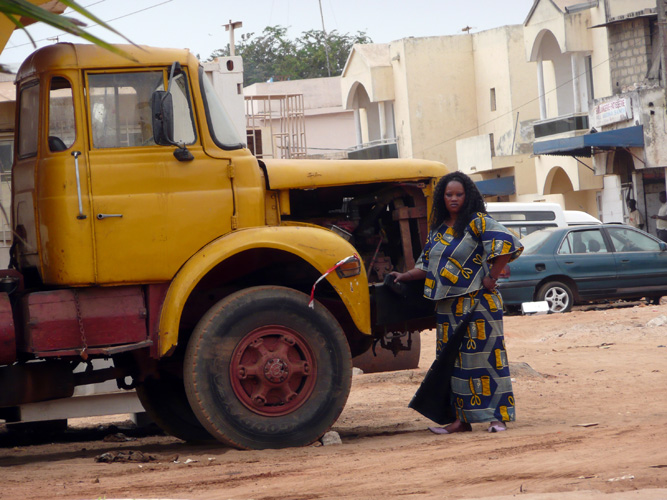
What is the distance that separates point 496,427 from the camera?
6.69m

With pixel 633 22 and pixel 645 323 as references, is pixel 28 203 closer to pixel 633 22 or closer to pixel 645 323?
pixel 645 323

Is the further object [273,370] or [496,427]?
[496,427]

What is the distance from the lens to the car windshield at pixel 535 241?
16.3 meters

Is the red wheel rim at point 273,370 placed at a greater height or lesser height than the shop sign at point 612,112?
lesser

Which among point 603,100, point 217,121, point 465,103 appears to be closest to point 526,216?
point 603,100

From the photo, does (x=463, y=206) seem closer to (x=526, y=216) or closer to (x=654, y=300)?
A: (x=654, y=300)

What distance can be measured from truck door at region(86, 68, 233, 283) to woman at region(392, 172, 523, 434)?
141 cm

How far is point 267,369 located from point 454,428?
1.39 meters

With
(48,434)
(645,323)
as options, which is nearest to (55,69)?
(48,434)

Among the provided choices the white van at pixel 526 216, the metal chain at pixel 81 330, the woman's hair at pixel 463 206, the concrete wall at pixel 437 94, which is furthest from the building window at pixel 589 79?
the metal chain at pixel 81 330

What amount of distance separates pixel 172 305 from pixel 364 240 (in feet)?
5.63

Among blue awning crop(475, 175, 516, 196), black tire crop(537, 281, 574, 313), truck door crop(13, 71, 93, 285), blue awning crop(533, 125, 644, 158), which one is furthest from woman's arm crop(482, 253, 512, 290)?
blue awning crop(475, 175, 516, 196)

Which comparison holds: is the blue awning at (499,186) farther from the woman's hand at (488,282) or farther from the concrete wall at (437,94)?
the woman's hand at (488,282)

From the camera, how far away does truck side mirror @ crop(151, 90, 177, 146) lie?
596 cm
